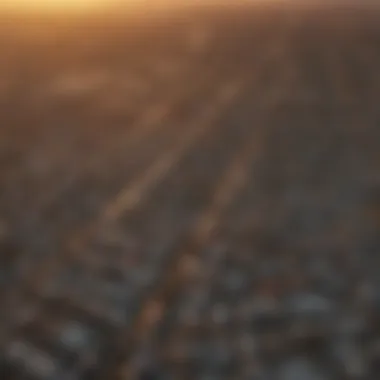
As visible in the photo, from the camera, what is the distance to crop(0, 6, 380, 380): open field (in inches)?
→ 12.2

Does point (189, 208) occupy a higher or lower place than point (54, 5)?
lower

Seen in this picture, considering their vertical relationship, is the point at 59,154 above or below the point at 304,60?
below

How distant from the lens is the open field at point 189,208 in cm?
31

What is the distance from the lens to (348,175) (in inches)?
16.9

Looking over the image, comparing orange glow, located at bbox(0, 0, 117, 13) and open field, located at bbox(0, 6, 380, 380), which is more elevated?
orange glow, located at bbox(0, 0, 117, 13)

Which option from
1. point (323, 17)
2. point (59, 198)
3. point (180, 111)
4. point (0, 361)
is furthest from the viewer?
point (323, 17)

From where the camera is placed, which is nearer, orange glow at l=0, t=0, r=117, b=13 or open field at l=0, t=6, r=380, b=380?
open field at l=0, t=6, r=380, b=380

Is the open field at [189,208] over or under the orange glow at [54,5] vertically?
under

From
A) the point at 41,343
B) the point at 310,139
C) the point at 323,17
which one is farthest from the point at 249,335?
the point at 323,17

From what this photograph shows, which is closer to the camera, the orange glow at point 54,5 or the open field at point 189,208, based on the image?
the open field at point 189,208

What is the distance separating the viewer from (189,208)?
0.40 m

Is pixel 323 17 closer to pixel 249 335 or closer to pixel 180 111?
pixel 180 111

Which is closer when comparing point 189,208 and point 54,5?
point 189,208

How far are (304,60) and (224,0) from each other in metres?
0.19
